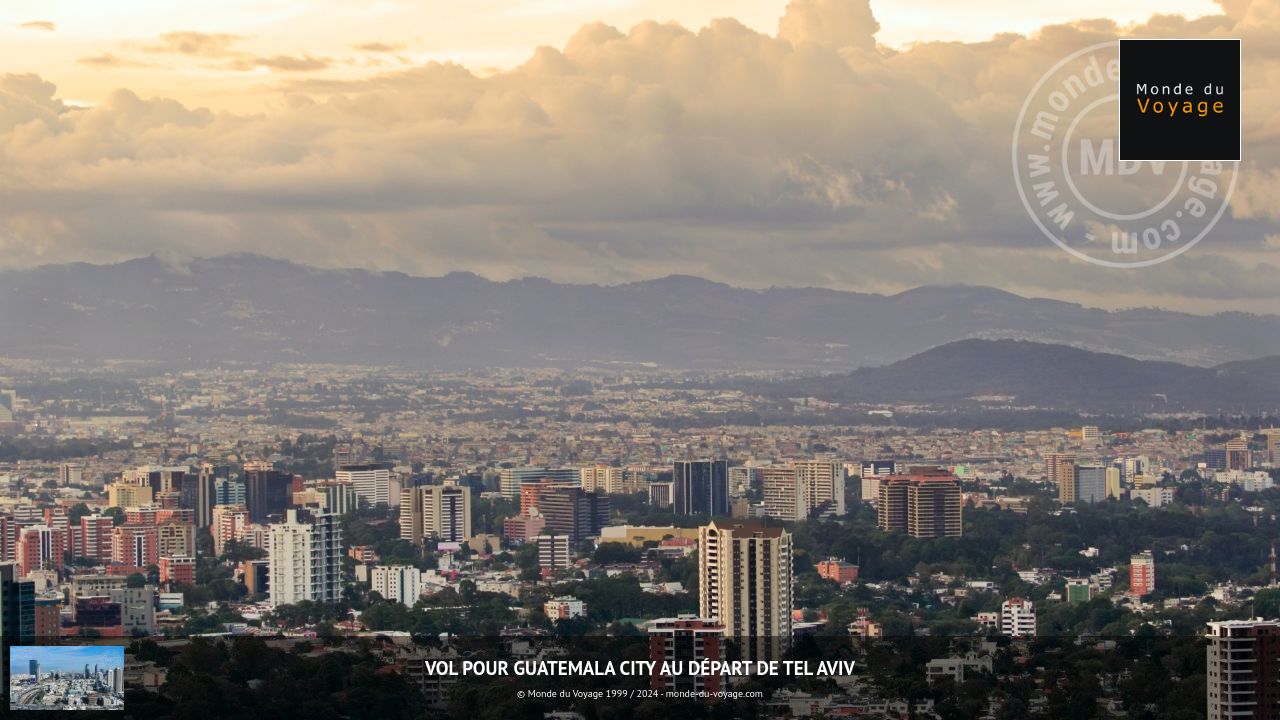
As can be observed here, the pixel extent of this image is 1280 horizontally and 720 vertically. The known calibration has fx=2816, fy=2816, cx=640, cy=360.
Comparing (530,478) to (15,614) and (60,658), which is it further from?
(60,658)

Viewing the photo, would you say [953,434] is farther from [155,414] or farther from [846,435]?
[155,414]

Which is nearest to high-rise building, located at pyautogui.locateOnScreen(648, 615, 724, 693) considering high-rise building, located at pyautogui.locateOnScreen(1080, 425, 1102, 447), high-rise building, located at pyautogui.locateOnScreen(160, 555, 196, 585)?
high-rise building, located at pyautogui.locateOnScreen(160, 555, 196, 585)

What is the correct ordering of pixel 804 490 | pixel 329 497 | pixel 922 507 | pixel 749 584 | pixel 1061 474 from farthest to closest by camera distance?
pixel 1061 474 → pixel 804 490 → pixel 329 497 → pixel 922 507 → pixel 749 584

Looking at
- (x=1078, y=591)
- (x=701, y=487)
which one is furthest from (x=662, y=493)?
(x=1078, y=591)

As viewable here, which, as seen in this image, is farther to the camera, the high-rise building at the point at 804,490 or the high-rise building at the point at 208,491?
the high-rise building at the point at 804,490

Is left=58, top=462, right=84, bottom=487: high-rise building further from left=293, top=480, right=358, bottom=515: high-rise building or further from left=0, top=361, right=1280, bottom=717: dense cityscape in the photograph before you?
left=293, top=480, right=358, bottom=515: high-rise building

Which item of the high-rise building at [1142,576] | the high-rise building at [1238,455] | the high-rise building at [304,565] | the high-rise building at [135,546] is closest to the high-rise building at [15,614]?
the high-rise building at [304,565]

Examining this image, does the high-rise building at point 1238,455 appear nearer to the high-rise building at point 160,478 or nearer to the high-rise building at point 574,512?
the high-rise building at point 574,512
